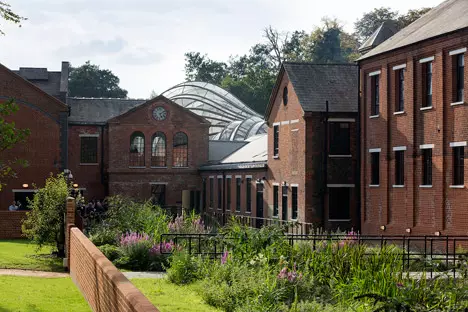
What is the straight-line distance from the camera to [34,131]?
51594 mm

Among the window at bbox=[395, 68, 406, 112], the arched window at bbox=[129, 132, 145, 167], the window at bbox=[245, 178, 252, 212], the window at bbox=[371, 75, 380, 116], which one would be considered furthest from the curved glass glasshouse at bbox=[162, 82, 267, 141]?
the window at bbox=[395, 68, 406, 112]

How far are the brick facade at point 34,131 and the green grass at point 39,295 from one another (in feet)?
96.3

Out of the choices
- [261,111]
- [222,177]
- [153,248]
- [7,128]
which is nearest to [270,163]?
[222,177]

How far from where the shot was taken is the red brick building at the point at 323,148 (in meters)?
39.9

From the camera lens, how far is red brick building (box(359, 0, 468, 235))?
3045 centimetres

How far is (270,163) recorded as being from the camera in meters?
45.7

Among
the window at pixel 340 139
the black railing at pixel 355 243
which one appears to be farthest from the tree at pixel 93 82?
the black railing at pixel 355 243

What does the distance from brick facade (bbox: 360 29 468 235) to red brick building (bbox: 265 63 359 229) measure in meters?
2.20

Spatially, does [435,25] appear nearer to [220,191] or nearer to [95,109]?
[220,191]

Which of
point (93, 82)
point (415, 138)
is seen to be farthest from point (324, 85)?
point (93, 82)

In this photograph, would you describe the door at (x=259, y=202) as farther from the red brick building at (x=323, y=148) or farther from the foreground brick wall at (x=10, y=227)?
the foreground brick wall at (x=10, y=227)

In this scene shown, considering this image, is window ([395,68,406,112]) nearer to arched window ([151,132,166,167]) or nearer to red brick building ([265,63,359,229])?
red brick building ([265,63,359,229])

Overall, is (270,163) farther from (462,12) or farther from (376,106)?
(462,12)

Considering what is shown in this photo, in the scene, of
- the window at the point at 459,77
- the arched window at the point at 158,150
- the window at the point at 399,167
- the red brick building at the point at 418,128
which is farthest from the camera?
the arched window at the point at 158,150
